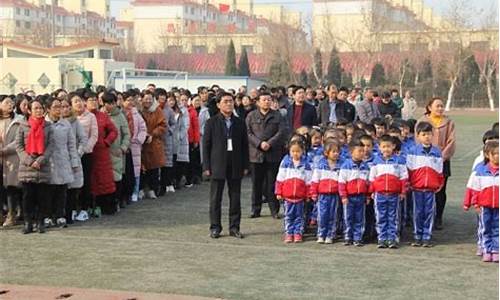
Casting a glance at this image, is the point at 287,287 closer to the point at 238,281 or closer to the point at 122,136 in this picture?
the point at 238,281

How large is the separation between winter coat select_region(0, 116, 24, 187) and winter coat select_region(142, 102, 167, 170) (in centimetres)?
259

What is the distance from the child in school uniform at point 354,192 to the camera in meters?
8.15

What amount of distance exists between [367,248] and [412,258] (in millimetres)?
620

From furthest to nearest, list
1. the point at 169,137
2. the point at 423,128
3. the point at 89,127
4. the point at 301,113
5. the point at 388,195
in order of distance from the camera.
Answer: the point at 301,113
the point at 169,137
the point at 89,127
the point at 423,128
the point at 388,195

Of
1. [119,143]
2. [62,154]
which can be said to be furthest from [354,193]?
[119,143]

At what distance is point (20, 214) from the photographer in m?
9.61

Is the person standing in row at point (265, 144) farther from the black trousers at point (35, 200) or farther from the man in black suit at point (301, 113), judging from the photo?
the black trousers at point (35, 200)

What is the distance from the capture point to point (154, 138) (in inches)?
453

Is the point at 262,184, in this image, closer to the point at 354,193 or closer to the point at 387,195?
the point at 354,193

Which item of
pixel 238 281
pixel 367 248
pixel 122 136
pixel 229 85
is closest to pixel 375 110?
pixel 122 136

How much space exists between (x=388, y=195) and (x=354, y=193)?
348mm

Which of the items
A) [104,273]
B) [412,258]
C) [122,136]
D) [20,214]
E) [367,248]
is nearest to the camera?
[104,273]

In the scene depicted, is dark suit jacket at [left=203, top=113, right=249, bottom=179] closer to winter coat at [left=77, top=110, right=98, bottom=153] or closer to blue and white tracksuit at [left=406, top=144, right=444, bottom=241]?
winter coat at [left=77, top=110, right=98, bottom=153]

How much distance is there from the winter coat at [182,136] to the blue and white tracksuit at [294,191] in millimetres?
4114
